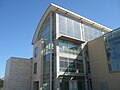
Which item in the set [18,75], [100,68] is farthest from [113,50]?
[18,75]

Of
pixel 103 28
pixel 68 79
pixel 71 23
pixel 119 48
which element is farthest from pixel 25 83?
pixel 103 28

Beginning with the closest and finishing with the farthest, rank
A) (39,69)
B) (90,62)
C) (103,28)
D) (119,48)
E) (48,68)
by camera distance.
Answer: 1. (119,48)
2. (48,68)
3. (39,69)
4. (90,62)
5. (103,28)

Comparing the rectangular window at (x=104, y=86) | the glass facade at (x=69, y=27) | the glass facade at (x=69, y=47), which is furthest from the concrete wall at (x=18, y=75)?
the rectangular window at (x=104, y=86)

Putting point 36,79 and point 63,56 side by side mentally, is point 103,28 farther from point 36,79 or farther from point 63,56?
point 36,79

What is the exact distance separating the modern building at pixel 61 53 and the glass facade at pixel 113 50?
183 inches

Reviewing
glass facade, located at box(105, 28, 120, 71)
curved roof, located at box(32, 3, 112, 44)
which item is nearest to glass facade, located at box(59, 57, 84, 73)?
glass facade, located at box(105, 28, 120, 71)

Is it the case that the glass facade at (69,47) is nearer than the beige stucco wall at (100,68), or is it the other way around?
the beige stucco wall at (100,68)

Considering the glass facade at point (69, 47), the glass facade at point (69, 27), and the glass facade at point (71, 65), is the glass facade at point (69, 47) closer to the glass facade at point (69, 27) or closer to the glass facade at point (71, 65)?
the glass facade at point (71, 65)

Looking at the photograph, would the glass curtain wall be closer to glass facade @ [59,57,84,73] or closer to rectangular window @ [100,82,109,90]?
glass facade @ [59,57,84,73]

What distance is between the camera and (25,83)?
76.4 feet

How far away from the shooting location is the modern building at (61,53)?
63.2 ft

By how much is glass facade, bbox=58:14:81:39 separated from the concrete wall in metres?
10.2

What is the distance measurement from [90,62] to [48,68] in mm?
8377

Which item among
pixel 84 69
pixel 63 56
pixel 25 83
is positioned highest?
pixel 63 56
